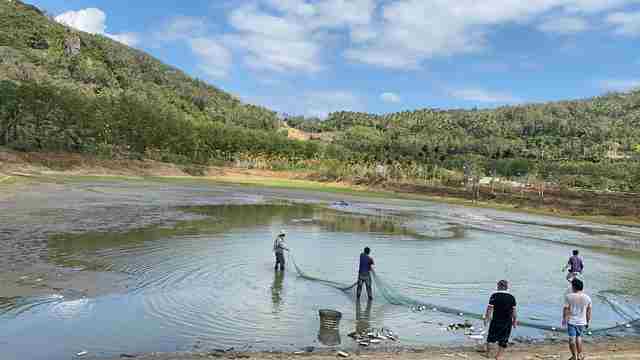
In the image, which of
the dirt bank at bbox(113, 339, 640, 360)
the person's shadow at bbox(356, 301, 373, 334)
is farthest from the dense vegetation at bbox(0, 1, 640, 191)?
the dirt bank at bbox(113, 339, 640, 360)

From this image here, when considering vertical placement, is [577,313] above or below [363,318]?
above

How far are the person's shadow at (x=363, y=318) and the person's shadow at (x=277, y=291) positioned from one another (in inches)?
95.1

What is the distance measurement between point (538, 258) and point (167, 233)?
2039 cm

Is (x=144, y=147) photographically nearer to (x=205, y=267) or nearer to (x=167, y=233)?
(x=167, y=233)

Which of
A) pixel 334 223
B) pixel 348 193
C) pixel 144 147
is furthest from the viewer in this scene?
pixel 144 147

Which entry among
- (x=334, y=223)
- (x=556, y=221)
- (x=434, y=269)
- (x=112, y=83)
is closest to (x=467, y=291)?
(x=434, y=269)

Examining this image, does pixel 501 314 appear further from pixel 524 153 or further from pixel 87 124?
pixel 524 153

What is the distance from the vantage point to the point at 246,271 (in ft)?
83.0

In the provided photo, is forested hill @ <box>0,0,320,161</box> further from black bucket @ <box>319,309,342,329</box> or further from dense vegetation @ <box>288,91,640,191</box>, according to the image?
black bucket @ <box>319,309,342,329</box>

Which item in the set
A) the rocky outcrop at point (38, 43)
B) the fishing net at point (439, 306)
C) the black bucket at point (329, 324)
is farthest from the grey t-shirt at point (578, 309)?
the rocky outcrop at point (38, 43)

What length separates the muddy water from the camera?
16344 millimetres

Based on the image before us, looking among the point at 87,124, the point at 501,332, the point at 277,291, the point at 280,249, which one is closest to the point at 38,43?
the point at 87,124

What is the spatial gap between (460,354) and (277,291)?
26.8ft

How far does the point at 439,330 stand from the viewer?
1825 cm
